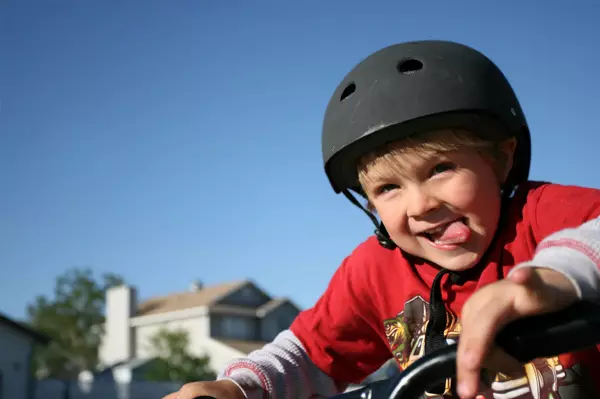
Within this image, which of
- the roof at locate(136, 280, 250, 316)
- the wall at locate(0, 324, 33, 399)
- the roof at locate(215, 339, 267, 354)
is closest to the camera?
the wall at locate(0, 324, 33, 399)

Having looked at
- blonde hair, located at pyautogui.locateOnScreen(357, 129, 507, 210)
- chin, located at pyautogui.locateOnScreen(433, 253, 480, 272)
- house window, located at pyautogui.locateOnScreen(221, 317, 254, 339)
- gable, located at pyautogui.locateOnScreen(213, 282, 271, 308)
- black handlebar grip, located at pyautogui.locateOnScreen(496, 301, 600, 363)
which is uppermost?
gable, located at pyautogui.locateOnScreen(213, 282, 271, 308)

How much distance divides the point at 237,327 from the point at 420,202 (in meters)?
63.7

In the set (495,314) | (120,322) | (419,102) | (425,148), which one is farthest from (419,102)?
(120,322)

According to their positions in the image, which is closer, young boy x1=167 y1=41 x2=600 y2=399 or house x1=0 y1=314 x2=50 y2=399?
young boy x1=167 y1=41 x2=600 y2=399

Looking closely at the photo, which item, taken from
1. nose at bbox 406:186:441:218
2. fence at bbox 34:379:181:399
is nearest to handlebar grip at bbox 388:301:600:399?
nose at bbox 406:186:441:218

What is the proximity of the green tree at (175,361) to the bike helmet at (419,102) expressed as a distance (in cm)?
5835

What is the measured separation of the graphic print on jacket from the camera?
7.77 ft

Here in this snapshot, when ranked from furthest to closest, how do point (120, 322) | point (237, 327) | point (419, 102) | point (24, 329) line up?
point (120, 322)
point (237, 327)
point (24, 329)
point (419, 102)

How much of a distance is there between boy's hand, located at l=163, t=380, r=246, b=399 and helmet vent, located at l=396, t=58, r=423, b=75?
3.88 feet

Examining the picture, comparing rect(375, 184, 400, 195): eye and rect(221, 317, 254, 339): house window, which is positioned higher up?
rect(221, 317, 254, 339): house window

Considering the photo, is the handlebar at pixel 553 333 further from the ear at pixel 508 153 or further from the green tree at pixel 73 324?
the green tree at pixel 73 324

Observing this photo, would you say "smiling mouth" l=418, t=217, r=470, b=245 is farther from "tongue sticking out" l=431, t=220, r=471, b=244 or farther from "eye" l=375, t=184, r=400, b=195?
"eye" l=375, t=184, r=400, b=195

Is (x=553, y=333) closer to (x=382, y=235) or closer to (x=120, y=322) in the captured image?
(x=382, y=235)

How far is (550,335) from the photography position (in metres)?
1.28
